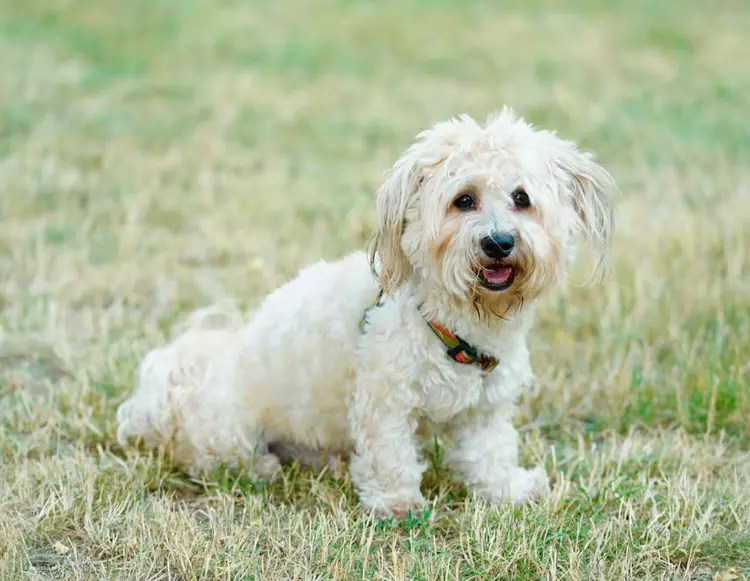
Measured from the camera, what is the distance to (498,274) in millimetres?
4230

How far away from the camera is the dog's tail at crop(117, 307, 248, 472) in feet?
16.5

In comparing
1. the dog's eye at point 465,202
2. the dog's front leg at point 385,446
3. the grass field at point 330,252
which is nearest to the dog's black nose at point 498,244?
the dog's eye at point 465,202

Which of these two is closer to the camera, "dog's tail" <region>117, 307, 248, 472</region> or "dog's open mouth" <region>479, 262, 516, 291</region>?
"dog's open mouth" <region>479, 262, 516, 291</region>

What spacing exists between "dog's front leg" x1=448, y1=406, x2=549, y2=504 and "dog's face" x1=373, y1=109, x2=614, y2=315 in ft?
2.06

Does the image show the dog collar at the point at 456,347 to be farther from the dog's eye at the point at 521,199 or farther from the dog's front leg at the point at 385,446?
the dog's eye at the point at 521,199

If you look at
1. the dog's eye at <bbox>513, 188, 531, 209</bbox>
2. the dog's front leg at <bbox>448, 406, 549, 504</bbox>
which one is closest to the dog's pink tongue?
the dog's eye at <bbox>513, 188, 531, 209</bbox>

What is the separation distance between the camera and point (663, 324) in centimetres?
664

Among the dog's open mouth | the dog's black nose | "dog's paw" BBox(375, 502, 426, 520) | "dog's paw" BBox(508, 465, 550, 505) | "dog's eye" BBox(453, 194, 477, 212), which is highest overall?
"dog's eye" BBox(453, 194, 477, 212)

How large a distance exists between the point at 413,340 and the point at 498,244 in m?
0.60

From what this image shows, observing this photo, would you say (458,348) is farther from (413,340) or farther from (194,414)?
(194,414)

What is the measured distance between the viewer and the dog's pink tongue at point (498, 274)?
4227 millimetres

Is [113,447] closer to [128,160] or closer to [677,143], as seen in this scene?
[128,160]

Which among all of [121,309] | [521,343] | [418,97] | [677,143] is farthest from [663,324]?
[418,97]

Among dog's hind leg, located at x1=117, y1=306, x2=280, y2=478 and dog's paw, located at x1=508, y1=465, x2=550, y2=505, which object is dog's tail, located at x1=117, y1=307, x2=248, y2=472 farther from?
dog's paw, located at x1=508, y1=465, x2=550, y2=505
